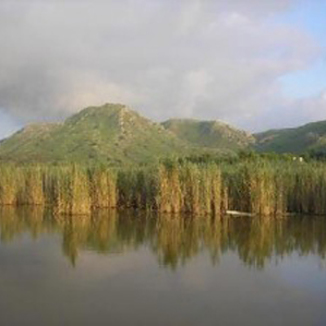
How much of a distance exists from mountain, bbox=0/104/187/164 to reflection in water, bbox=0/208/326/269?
3082 inches

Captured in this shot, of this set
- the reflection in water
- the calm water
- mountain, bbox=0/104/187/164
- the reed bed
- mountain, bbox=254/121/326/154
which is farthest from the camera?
mountain, bbox=254/121/326/154

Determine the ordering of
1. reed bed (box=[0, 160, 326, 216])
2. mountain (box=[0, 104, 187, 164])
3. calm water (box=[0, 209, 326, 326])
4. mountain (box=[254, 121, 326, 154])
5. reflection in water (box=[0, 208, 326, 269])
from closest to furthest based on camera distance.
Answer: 1. calm water (box=[0, 209, 326, 326])
2. reflection in water (box=[0, 208, 326, 269])
3. reed bed (box=[0, 160, 326, 216])
4. mountain (box=[0, 104, 187, 164])
5. mountain (box=[254, 121, 326, 154])

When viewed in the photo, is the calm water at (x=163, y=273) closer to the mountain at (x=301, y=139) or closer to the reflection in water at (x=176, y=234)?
the reflection in water at (x=176, y=234)

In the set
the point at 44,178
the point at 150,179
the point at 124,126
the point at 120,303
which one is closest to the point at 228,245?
the point at 120,303

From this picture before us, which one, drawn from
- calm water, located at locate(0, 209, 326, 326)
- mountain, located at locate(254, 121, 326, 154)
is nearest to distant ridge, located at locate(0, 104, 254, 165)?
mountain, located at locate(254, 121, 326, 154)

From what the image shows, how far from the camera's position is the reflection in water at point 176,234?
66.5 feet

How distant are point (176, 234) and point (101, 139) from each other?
113507 mm

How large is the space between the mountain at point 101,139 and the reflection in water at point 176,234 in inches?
3082

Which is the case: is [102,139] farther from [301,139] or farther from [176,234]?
[176,234]

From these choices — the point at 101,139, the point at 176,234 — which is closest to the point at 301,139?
the point at 101,139

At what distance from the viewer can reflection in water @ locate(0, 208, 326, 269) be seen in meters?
20.3

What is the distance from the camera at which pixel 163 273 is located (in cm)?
1656

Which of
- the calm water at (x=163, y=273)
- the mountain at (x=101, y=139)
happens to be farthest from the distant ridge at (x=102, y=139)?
the calm water at (x=163, y=273)

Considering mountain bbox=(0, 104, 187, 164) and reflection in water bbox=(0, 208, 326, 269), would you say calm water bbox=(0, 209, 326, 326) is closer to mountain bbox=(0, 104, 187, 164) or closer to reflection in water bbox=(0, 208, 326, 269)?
reflection in water bbox=(0, 208, 326, 269)
